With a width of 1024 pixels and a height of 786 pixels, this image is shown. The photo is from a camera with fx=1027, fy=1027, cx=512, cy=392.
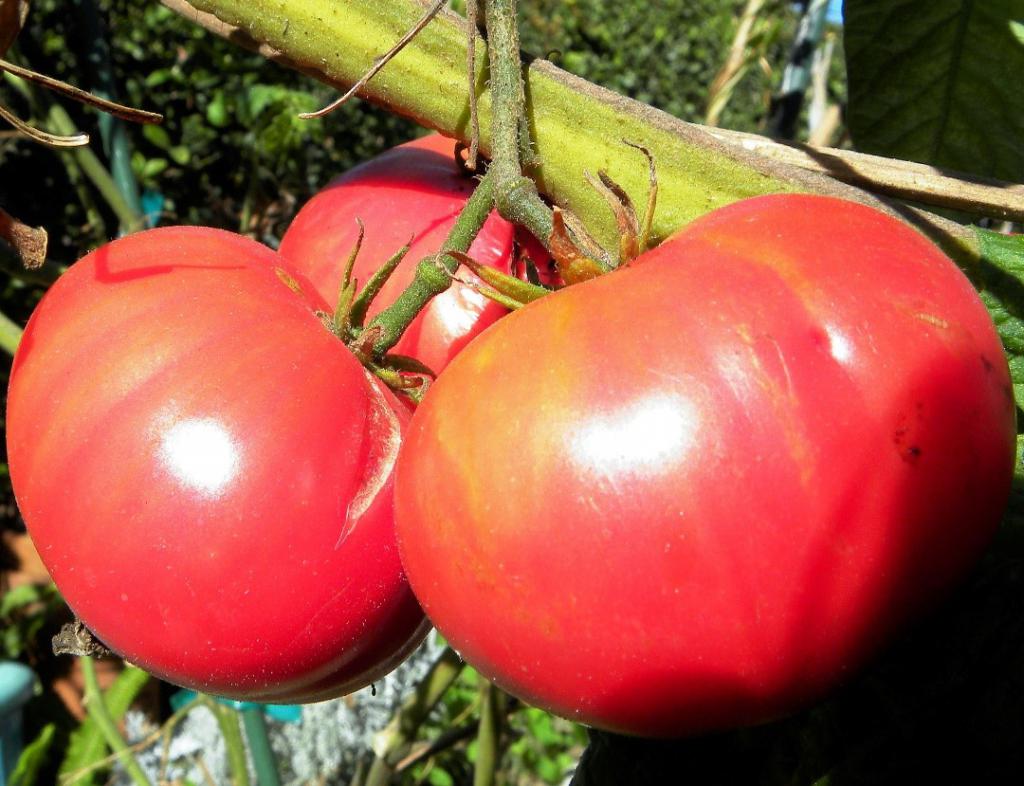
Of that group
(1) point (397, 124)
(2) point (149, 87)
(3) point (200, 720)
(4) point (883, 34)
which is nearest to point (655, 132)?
(4) point (883, 34)

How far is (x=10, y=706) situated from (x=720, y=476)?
1480 mm

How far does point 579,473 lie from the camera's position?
0.45m

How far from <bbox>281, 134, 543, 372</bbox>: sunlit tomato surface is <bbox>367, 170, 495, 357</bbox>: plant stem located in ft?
0.20

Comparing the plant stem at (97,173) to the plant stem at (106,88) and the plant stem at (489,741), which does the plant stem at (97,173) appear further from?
the plant stem at (489,741)

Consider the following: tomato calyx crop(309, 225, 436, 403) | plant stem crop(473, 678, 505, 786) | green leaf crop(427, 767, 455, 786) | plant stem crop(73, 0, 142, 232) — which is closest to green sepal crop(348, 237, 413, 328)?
tomato calyx crop(309, 225, 436, 403)

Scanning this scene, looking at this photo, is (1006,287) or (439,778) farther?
(439,778)

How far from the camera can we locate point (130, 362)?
1.91 feet

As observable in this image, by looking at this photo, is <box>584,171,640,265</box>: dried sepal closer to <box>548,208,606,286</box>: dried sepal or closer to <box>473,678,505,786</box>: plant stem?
<box>548,208,606,286</box>: dried sepal

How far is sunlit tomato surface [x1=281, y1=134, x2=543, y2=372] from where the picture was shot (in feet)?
2.36

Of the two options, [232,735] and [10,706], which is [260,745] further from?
[10,706]

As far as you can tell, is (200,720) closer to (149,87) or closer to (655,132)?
(149,87)

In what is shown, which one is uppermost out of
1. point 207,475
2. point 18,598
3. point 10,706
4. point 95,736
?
point 207,475

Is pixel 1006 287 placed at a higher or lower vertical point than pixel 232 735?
higher

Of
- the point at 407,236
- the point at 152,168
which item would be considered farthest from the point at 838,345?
the point at 152,168
